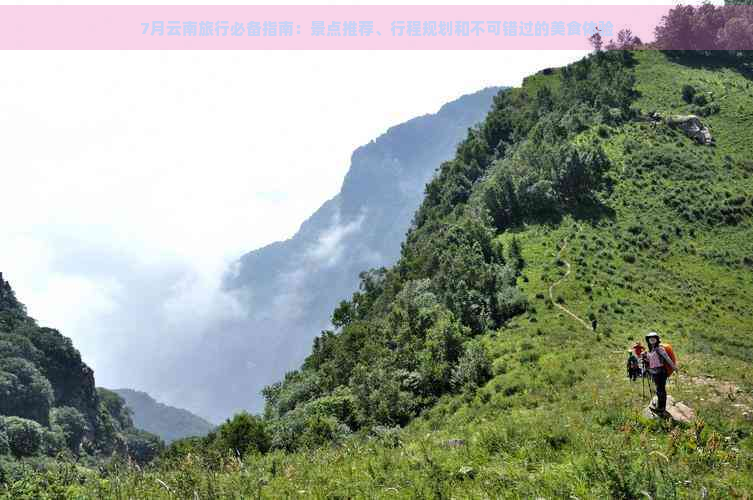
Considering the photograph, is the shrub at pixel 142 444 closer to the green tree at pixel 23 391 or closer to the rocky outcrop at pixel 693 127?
the green tree at pixel 23 391

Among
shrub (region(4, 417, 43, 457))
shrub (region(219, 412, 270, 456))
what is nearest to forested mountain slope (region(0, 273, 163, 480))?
shrub (region(4, 417, 43, 457))

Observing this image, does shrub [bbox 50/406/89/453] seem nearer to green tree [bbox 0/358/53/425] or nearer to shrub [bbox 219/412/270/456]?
green tree [bbox 0/358/53/425]

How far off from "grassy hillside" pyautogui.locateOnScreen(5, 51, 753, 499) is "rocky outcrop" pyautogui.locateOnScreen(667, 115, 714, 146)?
5.30 ft

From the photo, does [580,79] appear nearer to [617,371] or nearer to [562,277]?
[562,277]

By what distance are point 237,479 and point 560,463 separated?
283 inches

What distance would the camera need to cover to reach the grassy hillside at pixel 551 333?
1058cm

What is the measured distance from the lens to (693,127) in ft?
249

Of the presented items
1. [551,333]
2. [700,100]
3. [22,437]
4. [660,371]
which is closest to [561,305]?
[551,333]

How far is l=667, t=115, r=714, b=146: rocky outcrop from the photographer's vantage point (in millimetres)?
74062

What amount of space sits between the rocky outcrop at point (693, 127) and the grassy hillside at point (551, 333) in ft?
5.30

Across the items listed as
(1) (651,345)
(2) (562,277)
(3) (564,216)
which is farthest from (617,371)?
(3) (564,216)

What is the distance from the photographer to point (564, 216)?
2367 inches

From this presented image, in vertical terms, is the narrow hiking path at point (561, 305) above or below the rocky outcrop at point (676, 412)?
below

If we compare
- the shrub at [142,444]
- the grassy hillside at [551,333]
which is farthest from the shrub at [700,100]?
the shrub at [142,444]
